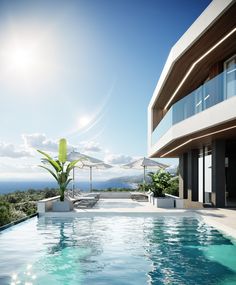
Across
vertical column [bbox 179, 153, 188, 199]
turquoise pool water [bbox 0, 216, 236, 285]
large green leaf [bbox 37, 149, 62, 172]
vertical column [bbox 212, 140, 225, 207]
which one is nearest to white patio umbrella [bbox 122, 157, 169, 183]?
vertical column [bbox 179, 153, 188, 199]

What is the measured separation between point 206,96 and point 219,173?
538cm

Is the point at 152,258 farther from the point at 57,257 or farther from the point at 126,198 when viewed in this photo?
the point at 126,198

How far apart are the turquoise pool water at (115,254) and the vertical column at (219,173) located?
236 inches

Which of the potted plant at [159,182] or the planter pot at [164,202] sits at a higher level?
the potted plant at [159,182]

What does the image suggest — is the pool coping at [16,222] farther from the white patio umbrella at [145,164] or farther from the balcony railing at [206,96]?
the white patio umbrella at [145,164]

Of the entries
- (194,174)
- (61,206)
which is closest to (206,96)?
(61,206)

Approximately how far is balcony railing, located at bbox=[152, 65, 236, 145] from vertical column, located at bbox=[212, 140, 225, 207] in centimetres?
276

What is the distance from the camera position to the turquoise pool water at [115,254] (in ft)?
24.8

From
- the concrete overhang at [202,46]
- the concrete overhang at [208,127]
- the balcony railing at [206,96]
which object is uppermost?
the concrete overhang at [202,46]

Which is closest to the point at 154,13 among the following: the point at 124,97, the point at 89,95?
the point at 89,95

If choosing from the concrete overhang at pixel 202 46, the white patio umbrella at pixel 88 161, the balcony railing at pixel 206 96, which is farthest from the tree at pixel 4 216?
the concrete overhang at pixel 202 46

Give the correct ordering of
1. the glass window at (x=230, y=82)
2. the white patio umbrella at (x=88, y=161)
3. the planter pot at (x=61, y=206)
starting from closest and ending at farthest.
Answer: the glass window at (x=230, y=82)
the planter pot at (x=61, y=206)
the white patio umbrella at (x=88, y=161)

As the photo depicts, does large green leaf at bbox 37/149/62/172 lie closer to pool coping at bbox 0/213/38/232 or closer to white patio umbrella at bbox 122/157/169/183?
pool coping at bbox 0/213/38/232

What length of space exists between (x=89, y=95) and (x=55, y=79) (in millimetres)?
6494
